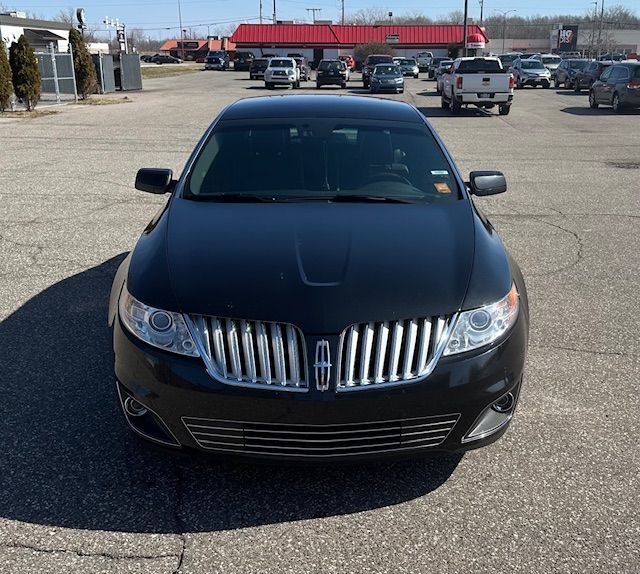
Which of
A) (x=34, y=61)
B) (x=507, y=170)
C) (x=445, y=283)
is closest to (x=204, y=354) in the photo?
(x=445, y=283)

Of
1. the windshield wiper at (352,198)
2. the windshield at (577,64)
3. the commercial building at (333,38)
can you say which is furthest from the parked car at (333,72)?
the commercial building at (333,38)

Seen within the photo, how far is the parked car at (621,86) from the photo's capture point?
22969 millimetres

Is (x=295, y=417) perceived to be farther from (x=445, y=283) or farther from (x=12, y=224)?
(x=12, y=224)

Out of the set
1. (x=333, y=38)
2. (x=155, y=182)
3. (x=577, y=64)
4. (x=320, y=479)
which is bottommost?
(x=320, y=479)

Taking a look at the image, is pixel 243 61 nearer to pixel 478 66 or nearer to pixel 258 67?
pixel 258 67

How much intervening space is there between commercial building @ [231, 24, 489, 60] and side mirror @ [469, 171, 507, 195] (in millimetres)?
77750

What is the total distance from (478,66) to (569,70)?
722 inches

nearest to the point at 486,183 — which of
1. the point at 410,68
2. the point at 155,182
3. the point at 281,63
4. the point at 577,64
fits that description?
the point at 155,182

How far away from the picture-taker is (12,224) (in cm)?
800

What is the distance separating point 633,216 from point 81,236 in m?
6.70

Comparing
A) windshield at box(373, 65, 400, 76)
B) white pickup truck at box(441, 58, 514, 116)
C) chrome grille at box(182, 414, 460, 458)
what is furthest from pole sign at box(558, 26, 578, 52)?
chrome grille at box(182, 414, 460, 458)

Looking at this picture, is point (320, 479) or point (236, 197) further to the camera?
point (236, 197)

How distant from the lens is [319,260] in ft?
10.4

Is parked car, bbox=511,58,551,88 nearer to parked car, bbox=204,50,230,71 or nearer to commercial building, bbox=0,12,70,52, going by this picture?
commercial building, bbox=0,12,70,52
